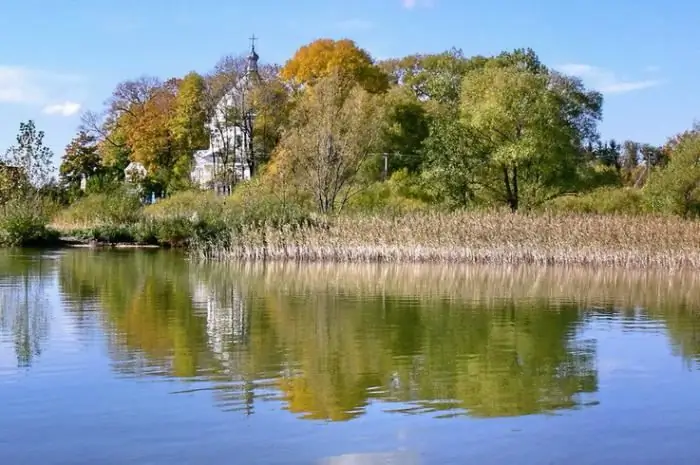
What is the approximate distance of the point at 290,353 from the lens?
11711 mm

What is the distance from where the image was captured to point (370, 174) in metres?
45.8

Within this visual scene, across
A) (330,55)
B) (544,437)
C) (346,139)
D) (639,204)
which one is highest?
(330,55)

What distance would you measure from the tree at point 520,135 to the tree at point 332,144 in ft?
15.8

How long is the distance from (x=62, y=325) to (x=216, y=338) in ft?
9.09

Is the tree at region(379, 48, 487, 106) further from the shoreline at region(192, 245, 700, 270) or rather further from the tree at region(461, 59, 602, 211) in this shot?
the shoreline at region(192, 245, 700, 270)

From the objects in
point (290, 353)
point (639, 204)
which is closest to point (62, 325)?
point (290, 353)

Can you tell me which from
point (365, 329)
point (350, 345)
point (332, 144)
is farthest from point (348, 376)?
point (332, 144)

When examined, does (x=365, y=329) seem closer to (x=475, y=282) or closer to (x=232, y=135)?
(x=475, y=282)

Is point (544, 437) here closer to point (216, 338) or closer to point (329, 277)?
point (216, 338)

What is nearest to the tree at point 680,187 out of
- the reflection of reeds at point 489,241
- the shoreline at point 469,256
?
the reflection of reeds at point 489,241

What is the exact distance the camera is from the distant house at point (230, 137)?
170ft

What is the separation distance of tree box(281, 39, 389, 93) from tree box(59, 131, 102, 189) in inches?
894

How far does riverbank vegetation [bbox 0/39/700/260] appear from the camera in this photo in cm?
2745

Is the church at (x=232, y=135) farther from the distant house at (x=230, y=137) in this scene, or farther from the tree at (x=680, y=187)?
the tree at (x=680, y=187)
